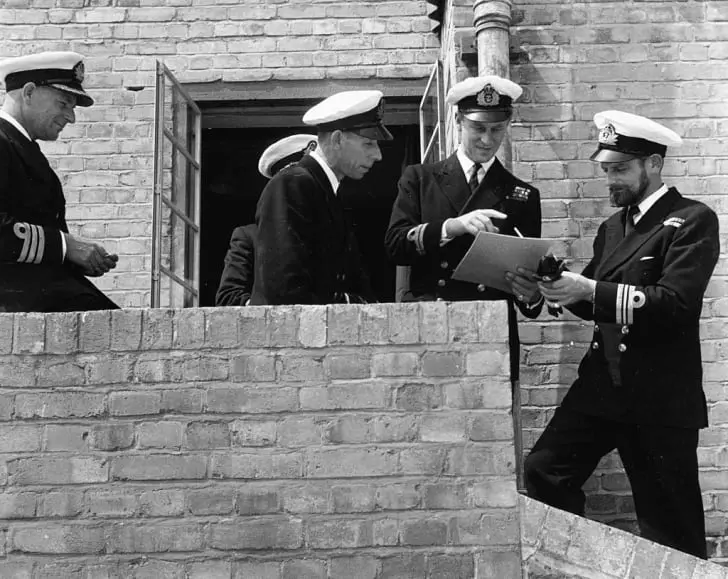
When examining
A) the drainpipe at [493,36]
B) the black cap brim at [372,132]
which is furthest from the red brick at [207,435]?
the drainpipe at [493,36]

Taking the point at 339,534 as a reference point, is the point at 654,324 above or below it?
above

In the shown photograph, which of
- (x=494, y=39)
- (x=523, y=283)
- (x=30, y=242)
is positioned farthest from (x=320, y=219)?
(x=494, y=39)

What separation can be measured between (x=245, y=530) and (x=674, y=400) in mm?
1521

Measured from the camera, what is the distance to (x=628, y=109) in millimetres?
5824

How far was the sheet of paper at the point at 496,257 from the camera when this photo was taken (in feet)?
14.1

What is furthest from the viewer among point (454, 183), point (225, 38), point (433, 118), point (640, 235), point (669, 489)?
point (225, 38)

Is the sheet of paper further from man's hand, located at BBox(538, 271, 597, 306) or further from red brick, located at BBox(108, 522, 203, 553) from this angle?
red brick, located at BBox(108, 522, 203, 553)

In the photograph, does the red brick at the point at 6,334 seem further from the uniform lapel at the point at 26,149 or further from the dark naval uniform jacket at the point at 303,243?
the dark naval uniform jacket at the point at 303,243

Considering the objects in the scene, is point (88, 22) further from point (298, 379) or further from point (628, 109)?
point (298, 379)

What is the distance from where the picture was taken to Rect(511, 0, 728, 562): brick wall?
554 cm

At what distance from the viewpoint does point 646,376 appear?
4.47m

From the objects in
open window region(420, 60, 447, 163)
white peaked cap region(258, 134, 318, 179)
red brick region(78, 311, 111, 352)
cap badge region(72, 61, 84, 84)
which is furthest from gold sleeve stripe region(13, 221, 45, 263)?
open window region(420, 60, 447, 163)

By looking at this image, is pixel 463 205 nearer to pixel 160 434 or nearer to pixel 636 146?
pixel 636 146

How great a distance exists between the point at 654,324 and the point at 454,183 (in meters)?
0.89
